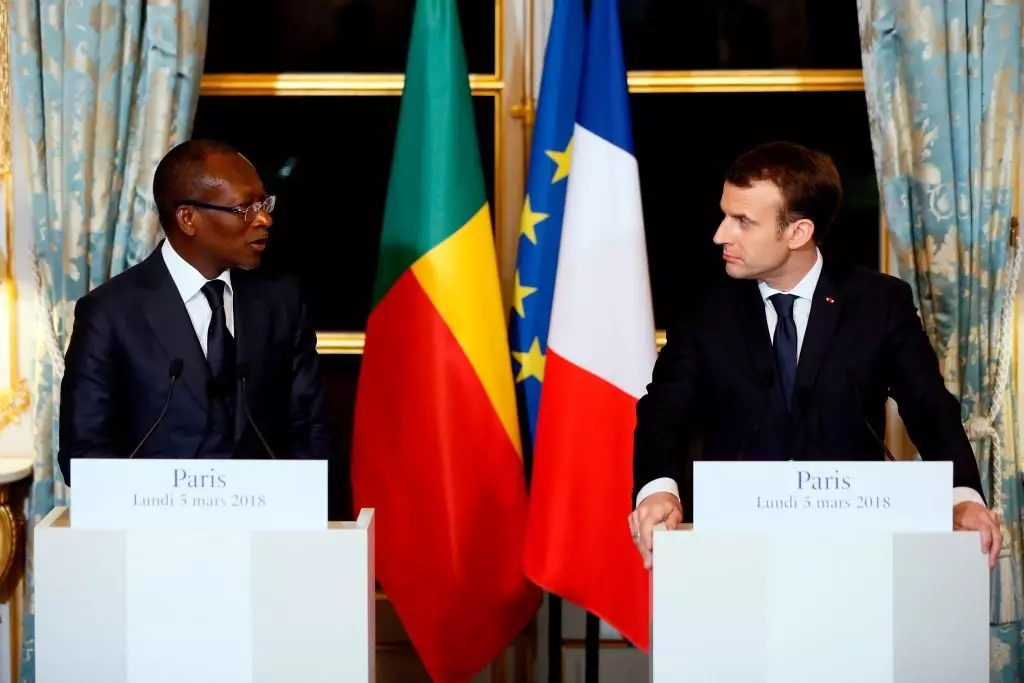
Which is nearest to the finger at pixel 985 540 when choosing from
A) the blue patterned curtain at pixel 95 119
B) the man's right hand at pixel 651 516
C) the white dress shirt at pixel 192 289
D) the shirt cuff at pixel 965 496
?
the shirt cuff at pixel 965 496

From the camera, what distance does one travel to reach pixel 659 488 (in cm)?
201

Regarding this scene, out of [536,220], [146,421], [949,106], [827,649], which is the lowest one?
[827,649]

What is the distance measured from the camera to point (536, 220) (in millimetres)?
2811

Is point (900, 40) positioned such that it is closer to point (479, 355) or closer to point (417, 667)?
point (479, 355)

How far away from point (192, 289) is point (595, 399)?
3.05 feet

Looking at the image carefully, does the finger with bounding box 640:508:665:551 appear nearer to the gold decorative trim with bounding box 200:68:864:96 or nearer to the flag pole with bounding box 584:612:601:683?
the flag pole with bounding box 584:612:601:683

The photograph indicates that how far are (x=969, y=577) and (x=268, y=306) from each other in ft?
4.58

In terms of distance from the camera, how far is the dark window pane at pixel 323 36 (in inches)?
121

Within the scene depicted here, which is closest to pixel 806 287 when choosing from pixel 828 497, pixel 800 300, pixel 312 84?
pixel 800 300

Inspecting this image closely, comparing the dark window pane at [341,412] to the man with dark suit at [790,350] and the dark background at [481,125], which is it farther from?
the man with dark suit at [790,350]

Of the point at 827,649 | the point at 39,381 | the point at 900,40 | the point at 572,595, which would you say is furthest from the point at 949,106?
the point at 39,381

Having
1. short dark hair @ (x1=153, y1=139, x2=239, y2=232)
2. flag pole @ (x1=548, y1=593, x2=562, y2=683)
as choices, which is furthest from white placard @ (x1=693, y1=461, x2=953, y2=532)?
flag pole @ (x1=548, y1=593, x2=562, y2=683)

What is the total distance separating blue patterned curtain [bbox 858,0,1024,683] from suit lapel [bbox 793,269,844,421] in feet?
2.18

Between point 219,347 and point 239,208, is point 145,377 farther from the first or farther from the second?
point 239,208
